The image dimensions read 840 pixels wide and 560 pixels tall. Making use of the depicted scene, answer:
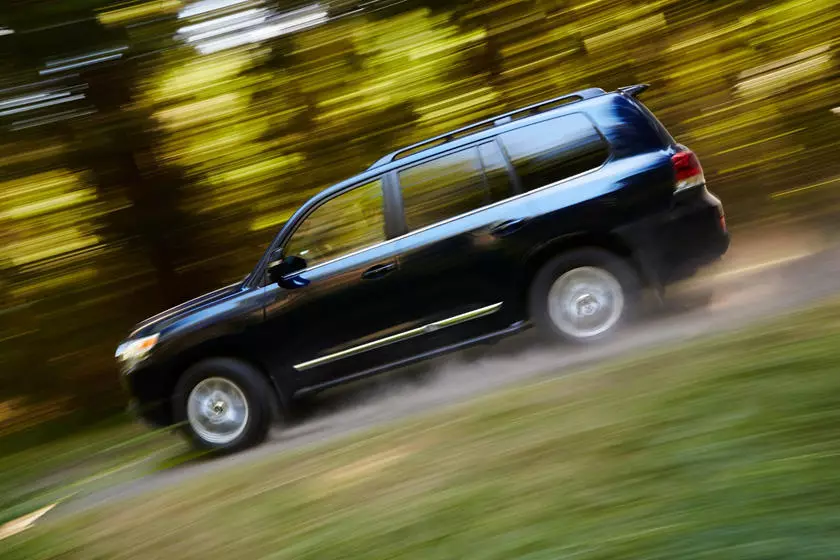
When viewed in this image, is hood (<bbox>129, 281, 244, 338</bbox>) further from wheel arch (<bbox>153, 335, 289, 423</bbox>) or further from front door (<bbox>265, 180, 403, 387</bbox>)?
front door (<bbox>265, 180, 403, 387</bbox>)

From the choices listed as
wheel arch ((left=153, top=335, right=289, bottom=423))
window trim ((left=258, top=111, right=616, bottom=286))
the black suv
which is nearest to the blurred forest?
wheel arch ((left=153, top=335, right=289, bottom=423))

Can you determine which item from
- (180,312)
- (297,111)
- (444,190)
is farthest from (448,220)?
(297,111)

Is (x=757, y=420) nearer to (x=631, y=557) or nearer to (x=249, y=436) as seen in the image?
(x=631, y=557)

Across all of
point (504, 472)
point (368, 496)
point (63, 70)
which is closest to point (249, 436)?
point (368, 496)

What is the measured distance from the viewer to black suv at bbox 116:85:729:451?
609 centimetres

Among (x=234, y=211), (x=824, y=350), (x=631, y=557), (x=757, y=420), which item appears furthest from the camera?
(x=234, y=211)

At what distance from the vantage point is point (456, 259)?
6188 mm

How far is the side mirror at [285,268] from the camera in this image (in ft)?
20.7

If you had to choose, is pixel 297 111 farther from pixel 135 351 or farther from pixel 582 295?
pixel 582 295

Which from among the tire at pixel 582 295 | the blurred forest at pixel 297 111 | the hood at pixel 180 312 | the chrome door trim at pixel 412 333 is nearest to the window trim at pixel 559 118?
the tire at pixel 582 295

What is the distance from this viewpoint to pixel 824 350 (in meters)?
4.25

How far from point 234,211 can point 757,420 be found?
325 inches

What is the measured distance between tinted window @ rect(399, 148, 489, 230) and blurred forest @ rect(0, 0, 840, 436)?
4.65 metres

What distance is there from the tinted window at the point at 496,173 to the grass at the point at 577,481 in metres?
1.54
